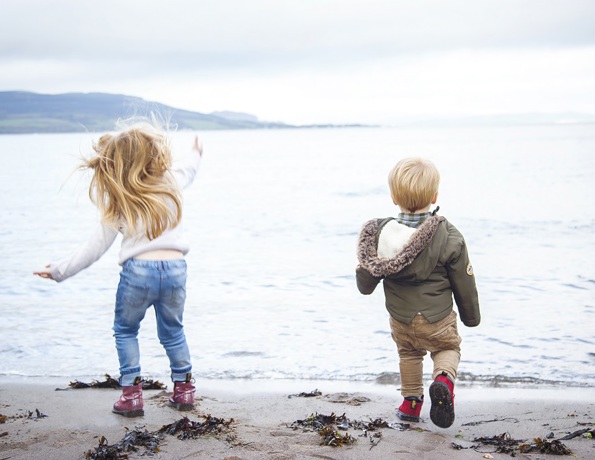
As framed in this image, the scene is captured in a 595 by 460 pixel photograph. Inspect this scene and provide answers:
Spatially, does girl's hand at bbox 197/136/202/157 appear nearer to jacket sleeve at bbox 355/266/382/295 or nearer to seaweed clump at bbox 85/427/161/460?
jacket sleeve at bbox 355/266/382/295

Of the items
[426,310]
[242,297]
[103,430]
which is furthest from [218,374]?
[242,297]

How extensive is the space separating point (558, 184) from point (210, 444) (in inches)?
1024

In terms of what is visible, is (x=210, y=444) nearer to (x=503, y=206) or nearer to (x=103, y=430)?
(x=103, y=430)

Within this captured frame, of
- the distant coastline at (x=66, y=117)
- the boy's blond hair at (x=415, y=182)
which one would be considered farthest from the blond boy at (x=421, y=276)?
the distant coastline at (x=66, y=117)

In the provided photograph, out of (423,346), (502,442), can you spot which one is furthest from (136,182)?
(502,442)

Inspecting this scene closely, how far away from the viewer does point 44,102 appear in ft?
648

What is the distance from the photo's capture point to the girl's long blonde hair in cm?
411

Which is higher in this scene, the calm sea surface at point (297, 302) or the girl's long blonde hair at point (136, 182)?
the girl's long blonde hair at point (136, 182)

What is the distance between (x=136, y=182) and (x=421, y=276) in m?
1.70

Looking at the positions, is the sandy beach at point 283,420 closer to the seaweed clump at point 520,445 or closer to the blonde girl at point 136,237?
the seaweed clump at point 520,445

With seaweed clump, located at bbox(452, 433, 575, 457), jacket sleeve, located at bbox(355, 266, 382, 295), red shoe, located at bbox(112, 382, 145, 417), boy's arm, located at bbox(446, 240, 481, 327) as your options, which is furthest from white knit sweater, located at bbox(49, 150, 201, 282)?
seaweed clump, located at bbox(452, 433, 575, 457)

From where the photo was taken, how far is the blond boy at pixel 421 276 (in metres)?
3.91

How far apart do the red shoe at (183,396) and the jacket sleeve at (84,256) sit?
96cm

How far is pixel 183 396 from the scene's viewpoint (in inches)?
175
